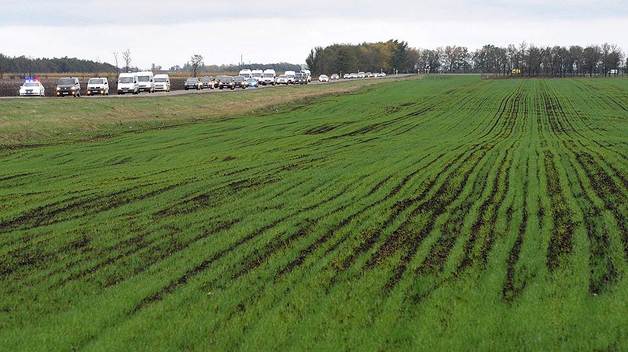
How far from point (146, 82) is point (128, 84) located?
3203mm

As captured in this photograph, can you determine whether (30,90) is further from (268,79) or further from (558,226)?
(558,226)

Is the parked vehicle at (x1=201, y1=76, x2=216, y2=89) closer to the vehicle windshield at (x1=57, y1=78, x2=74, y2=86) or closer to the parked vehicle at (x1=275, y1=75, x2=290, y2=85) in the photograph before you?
the parked vehicle at (x1=275, y1=75, x2=290, y2=85)

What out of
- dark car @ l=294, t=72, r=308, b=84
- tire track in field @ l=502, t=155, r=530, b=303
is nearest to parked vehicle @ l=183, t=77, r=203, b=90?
dark car @ l=294, t=72, r=308, b=84

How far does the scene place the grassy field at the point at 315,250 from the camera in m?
7.34

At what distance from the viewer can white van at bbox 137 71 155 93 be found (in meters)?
59.8

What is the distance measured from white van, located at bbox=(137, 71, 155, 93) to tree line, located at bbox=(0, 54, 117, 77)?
106802 mm

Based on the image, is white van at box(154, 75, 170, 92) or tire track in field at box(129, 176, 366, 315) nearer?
tire track in field at box(129, 176, 366, 315)

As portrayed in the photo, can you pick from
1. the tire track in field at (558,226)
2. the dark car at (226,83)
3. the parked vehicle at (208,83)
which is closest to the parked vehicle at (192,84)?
the parked vehicle at (208,83)

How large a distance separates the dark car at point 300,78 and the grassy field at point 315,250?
72906mm

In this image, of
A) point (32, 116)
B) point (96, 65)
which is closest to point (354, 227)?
point (32, 116)

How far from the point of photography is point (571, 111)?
4547 centimetres

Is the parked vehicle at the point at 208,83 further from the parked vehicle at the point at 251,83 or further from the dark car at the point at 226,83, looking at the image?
the parked vehicle at the point at 251,83

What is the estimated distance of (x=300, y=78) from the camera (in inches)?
3802

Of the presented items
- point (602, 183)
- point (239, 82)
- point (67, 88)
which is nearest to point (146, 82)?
point (67, 88)
